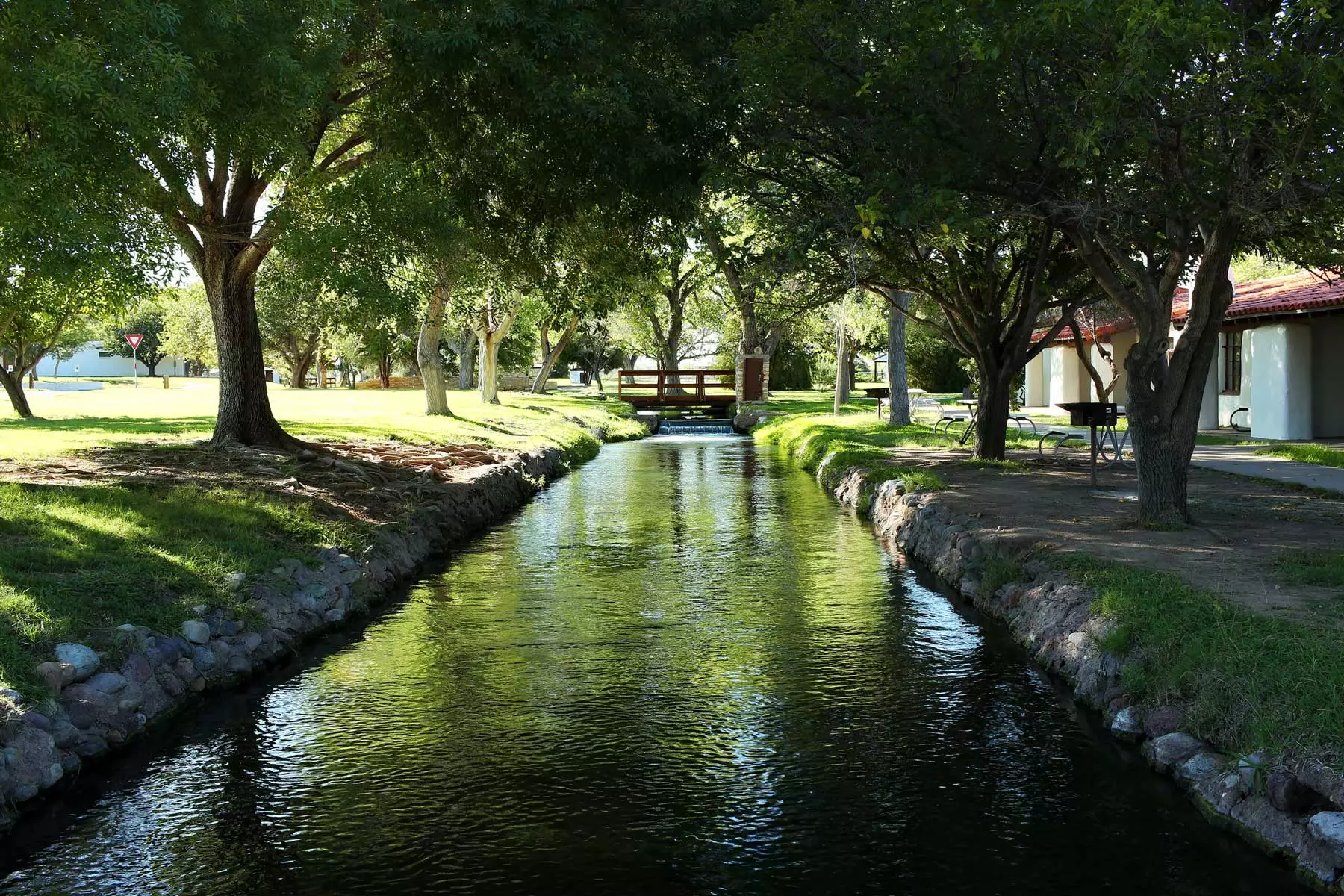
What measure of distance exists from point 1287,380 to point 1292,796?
21.2 m

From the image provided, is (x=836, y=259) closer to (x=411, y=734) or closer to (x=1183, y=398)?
(x=1183, y=398)

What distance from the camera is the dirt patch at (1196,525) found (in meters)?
9.45

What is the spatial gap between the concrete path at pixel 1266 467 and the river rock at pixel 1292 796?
36.3 ft

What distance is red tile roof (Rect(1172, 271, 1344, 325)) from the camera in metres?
22.8

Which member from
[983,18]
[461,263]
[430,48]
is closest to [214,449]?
[461,263]

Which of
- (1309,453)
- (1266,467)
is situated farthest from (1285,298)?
(1266,467)

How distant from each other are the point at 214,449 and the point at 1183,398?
14.0 m

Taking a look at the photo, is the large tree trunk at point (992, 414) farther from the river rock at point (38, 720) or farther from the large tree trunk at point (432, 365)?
the river rock at point (38, 720)

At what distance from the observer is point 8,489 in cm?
1277

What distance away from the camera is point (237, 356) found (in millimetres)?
19172

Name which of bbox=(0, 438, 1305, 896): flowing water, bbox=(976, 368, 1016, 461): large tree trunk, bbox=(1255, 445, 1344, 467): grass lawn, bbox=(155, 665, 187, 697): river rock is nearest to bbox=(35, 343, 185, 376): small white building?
bbox=(976, 368, 1016, 461): large tree trunk

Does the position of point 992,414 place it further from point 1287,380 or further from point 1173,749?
point 1173,749

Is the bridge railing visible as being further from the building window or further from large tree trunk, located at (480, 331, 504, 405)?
the building window

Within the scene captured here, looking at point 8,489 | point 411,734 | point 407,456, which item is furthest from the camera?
point 407,456
